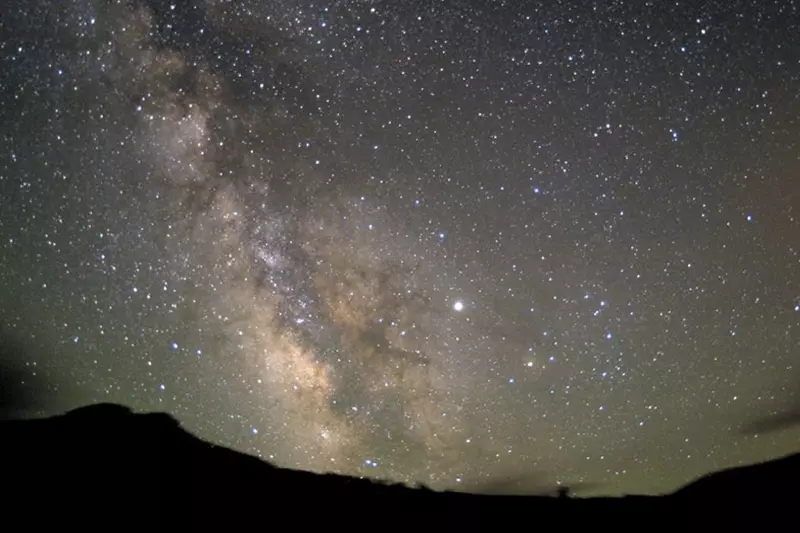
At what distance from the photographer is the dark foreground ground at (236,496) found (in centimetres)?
800

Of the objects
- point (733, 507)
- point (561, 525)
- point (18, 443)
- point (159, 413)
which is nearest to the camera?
point (18, 443)

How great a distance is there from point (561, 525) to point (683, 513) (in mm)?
2610

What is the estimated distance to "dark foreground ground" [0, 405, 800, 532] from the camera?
8.00 metres

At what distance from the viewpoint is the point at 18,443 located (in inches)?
335

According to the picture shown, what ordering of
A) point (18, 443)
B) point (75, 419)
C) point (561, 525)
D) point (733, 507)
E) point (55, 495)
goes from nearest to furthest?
point (55, 495) → point (18, 443) → point (75, 419) → point (561, 525) → point (733, 507)

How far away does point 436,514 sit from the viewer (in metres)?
10.5

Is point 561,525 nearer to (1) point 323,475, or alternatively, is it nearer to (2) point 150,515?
(1) point 323,475

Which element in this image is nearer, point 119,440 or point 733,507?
point 119,440

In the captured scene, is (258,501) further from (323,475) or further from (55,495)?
(55,495)

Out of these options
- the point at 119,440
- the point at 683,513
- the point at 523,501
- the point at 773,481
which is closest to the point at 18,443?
the point at 119,440

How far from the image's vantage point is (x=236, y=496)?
9.47 meters

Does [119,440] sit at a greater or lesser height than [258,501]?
greater

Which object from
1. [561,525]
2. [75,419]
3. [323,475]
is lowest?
[561,525]

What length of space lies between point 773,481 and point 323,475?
9.44 meters
